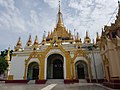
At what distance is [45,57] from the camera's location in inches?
855

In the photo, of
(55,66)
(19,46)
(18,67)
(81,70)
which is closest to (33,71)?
(18,67)

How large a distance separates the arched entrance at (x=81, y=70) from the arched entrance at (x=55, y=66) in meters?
3.19

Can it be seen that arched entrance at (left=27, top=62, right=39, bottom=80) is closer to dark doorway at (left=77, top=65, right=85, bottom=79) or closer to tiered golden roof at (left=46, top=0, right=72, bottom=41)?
dark doorway at (left=77, top=65, right=85, bottom=79)

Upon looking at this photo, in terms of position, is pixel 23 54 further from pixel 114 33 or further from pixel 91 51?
pixel 114 33

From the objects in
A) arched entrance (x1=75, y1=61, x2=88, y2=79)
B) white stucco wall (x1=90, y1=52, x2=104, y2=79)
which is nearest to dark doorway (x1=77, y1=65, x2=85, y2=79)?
arched entrance (x1=75, y1=61, x2=88, y2=79)

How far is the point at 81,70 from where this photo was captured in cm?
2316

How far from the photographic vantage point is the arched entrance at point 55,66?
24.2 meters

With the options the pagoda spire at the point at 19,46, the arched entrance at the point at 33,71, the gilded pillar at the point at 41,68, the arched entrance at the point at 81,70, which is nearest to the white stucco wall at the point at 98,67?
the arched entrance at the point at 81,70

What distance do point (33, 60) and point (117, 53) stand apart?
14.1 m

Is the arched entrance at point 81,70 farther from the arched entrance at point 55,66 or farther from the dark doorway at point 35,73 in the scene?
the dark doorway at point 35,73

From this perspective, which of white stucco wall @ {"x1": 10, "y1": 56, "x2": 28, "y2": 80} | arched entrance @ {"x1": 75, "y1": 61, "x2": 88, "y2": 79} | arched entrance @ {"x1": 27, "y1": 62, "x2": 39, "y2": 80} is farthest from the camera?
arched entrance @ {"x1": 27, "y1": 62, "x2": 39, "y2": 80}

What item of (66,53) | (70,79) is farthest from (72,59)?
(70,79)

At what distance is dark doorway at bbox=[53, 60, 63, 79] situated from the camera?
2417cm

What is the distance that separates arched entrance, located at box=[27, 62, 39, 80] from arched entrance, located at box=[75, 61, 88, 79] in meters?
7.20
